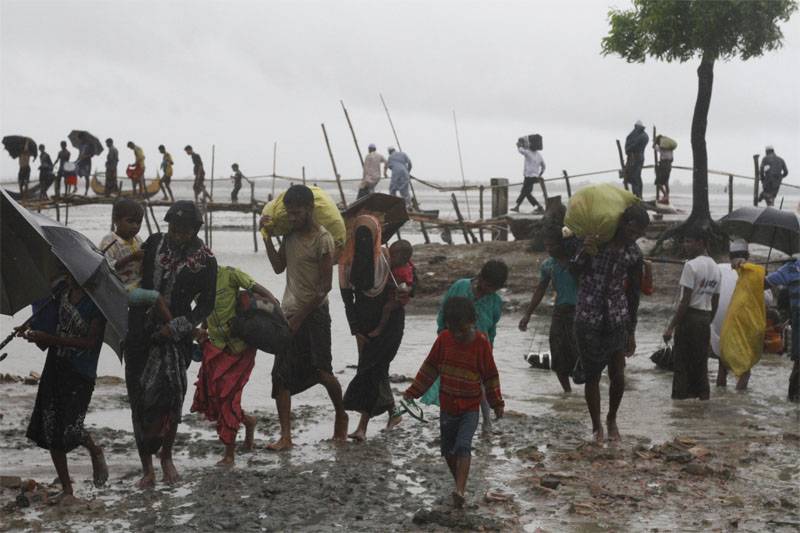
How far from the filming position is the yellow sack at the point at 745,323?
32.5 ft

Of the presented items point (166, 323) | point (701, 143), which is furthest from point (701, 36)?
point (166, 323)

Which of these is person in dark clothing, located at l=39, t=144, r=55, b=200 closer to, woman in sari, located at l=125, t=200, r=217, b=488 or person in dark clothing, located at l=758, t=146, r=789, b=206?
person in dark clothing, located at l=758, t=146, r=789, b=206

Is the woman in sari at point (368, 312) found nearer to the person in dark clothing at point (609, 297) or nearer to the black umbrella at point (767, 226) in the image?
the person in dark clothing at point (609, 297)

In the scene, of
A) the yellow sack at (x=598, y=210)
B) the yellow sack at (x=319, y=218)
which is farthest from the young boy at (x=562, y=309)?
the yellow sack at (x=319, y=218)

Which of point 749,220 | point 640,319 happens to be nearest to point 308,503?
point 749,220

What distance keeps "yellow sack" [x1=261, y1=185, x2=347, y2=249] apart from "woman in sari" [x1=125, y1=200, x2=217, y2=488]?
112cm

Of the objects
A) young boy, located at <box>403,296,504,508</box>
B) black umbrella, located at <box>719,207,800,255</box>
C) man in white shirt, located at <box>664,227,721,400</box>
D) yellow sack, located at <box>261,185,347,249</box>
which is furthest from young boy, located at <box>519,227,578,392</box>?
young boy, located at <box>403,296,504,508</box>

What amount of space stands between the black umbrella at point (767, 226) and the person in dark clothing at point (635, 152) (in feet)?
40.4

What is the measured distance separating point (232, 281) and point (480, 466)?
173cm

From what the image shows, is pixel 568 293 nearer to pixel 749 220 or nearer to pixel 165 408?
pixel 749 220

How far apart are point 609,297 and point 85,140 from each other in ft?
87.8

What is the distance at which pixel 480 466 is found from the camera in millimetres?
6852

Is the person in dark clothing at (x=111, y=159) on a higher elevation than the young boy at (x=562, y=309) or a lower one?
higher

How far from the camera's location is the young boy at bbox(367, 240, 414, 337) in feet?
25.1
